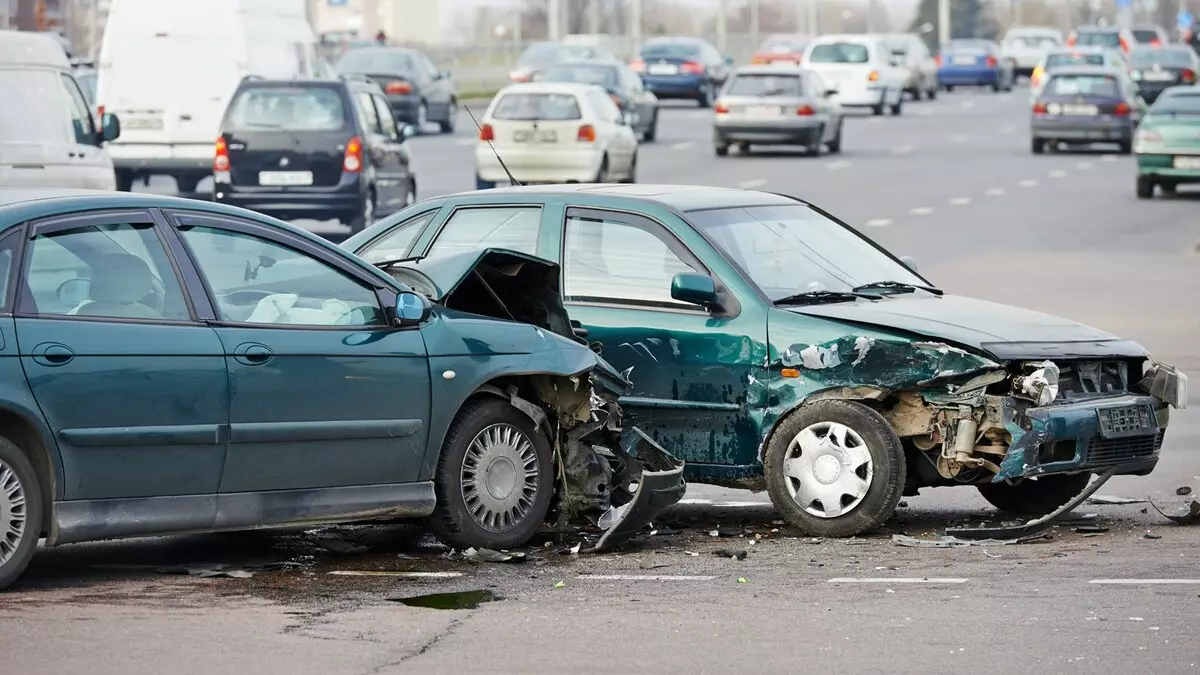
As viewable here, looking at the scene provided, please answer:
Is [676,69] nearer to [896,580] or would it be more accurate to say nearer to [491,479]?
[491,479]

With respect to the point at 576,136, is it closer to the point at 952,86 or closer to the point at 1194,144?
the point at 1194,144

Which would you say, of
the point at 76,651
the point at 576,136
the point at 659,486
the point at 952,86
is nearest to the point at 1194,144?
the point at 576,136

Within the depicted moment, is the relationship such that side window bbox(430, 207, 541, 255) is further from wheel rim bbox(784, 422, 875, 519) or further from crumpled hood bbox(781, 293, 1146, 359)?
wheel rim bbox(784, 422, 875, 519)

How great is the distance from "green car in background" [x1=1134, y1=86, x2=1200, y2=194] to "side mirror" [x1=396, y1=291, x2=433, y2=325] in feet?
79.3

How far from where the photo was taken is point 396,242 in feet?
35.1

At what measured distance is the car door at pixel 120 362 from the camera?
7.76 metres

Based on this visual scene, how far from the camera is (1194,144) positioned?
31.7m

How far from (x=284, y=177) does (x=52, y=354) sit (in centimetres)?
1724

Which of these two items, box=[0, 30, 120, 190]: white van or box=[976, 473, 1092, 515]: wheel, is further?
box=[0, 30, 120, 190]: white van

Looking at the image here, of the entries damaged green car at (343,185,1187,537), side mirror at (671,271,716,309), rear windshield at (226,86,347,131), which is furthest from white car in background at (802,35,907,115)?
side mirror at (671,271,716,309)

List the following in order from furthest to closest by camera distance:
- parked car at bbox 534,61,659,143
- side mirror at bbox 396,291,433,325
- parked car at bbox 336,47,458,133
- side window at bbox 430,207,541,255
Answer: parked car at bbox 336,47,458,133 < parked car at bbox 534,61,659,143 < side window at bbox 430,207,541,255 < side mirror at bbox 396,291,433,325

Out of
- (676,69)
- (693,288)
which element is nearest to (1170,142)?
(693,288)

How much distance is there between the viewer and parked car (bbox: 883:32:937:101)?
6300 cm

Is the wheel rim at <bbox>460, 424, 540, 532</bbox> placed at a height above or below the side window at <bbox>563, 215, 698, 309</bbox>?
below
